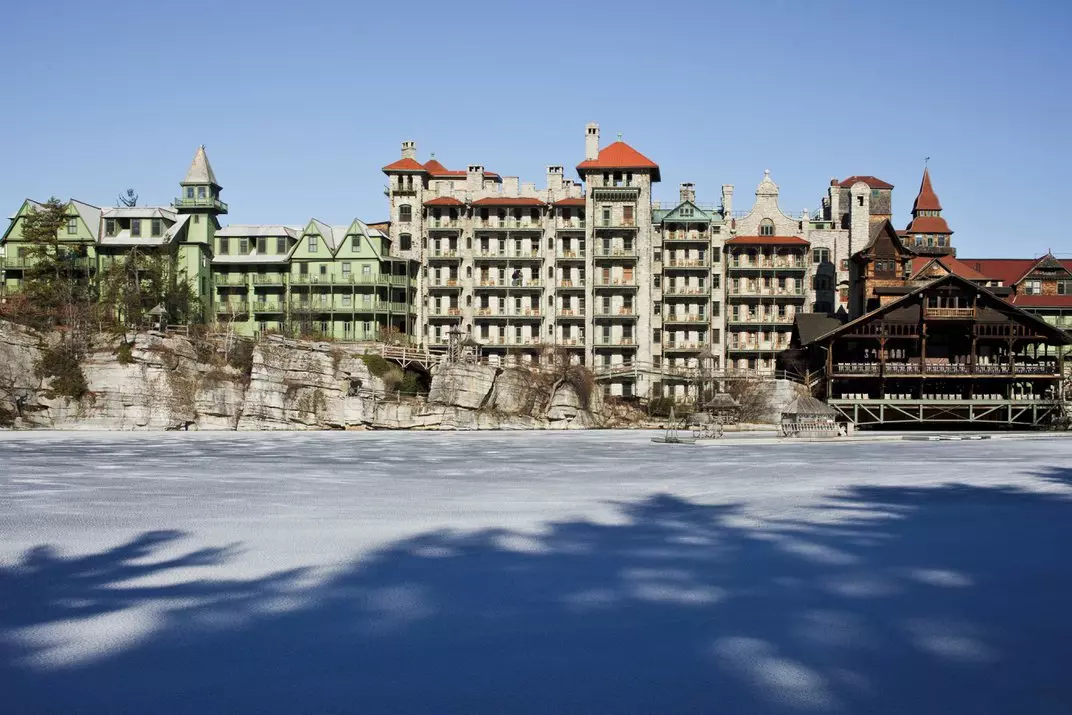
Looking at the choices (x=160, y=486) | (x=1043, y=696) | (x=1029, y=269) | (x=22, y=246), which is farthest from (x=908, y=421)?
(x=22, y=246)

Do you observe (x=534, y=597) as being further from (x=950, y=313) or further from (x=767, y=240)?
(x=767, y=240)

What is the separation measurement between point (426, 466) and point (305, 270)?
162ft

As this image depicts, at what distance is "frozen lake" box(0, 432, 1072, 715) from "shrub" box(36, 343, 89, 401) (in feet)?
131

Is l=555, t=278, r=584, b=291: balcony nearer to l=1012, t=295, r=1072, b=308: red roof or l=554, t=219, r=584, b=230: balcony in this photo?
l=554, t=219, r=584, b=230: balcony

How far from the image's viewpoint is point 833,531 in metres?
18.6

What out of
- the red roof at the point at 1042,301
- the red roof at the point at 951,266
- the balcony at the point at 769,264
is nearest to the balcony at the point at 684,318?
the balcony at the point at 769,264

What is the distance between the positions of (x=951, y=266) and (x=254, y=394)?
2297 inches

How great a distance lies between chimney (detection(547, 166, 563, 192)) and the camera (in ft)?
263

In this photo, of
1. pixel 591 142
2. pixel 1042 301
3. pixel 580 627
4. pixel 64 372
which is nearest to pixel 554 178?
pixel 591 142

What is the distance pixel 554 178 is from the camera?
265 ft

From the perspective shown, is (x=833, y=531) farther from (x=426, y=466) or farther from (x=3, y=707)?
(x=426, y=466)

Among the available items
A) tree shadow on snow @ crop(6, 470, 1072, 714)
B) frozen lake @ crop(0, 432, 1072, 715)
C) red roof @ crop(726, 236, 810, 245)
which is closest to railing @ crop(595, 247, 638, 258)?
red roof @ crop(726, 236, 810, 245)

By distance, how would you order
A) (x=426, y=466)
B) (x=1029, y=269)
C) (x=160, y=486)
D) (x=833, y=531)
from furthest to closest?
(x=1029, y=269) < (x=426, y=466) < (x=160, y=486) < (x=833, y=531)

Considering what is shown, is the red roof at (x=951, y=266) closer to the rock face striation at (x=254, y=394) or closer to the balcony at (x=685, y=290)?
the balcony at (x=685, y=290)
